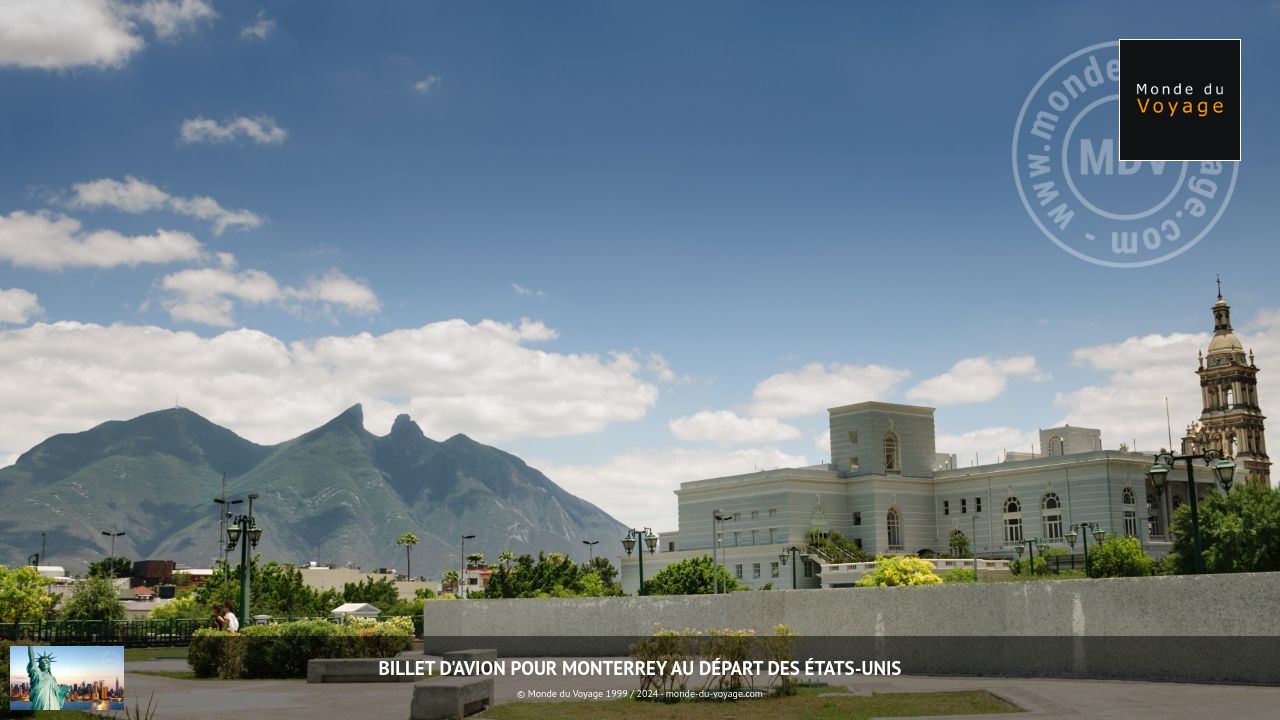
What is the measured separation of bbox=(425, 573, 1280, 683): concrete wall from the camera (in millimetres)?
20062

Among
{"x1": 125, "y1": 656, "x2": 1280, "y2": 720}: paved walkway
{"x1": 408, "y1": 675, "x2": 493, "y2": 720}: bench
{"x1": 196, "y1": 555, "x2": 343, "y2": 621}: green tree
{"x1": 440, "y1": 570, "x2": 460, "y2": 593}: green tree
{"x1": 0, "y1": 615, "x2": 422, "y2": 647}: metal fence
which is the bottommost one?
{"x1": 440, "y1": 570, "x2": 460, "y2": 593}: green tree

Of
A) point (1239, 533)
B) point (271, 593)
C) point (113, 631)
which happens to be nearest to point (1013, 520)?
point (1239, 533)

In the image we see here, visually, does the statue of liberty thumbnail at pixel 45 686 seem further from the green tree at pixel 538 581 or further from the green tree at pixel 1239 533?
the green tree at pixel 538 581

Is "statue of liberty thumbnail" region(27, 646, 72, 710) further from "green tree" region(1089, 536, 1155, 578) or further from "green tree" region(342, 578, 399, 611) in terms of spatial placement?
"green tree" region(342, 578, 399, 611)

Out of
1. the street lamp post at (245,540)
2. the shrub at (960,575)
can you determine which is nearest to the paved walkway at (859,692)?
the street lamp post at (245,540)

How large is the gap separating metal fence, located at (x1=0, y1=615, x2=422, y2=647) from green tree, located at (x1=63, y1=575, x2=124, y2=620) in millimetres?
36169

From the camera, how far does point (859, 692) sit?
19859 millimetres

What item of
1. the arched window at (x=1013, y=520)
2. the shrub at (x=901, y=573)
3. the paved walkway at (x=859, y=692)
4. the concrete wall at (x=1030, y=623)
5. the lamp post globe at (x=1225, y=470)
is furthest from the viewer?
the arched window at (x=1013, y=520)

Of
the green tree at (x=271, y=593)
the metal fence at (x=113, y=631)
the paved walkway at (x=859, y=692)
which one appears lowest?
the green tree at (x=271, y=593)

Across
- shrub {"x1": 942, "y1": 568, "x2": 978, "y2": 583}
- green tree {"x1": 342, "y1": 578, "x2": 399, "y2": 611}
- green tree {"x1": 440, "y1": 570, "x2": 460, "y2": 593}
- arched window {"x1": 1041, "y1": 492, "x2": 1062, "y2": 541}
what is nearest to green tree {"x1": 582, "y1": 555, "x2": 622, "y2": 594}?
green tree {"x1": 440, "y1": 570, "x2": 460, "y2": 593}

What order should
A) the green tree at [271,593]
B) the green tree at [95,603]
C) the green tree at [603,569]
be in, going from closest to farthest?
the green tree at [95,603] < the green tree at [271,593] < the green tree at [603,569]

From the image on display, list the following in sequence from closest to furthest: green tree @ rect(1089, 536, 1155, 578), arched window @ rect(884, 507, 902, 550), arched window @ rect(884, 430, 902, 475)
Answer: green tree @ rect(1089, 536, 1155, 578) → arched window @ rect(884, 507, 902, 550) → arched window @ rect(884, 430, 902, 475)

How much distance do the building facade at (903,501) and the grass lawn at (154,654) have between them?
62157 millimetres

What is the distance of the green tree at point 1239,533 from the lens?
62.9 m
